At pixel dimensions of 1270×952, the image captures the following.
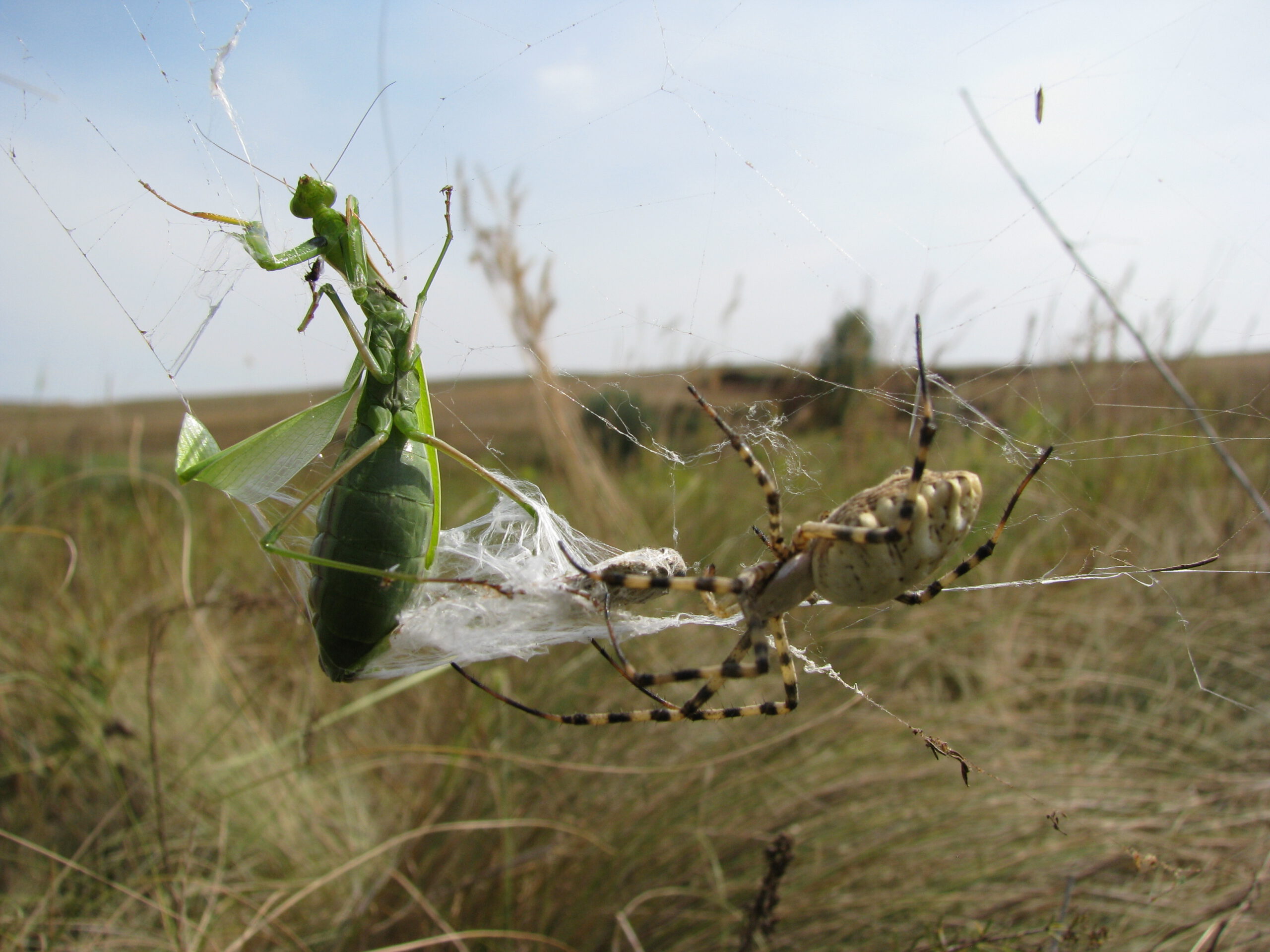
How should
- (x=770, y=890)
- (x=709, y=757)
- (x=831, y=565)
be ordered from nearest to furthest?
(x=831, y=565) < (x=770, y=890) < (x=709, y=757)

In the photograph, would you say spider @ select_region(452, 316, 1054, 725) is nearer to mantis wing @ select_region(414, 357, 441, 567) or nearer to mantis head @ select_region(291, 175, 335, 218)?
mantis wing @ select_region(414, 357, 441, 567)

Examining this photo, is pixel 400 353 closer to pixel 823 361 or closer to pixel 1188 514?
pixel 823 361

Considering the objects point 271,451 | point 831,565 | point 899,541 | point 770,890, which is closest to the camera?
point 899,541

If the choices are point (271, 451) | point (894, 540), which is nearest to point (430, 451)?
point (271, 451)

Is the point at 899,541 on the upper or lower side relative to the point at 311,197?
lower

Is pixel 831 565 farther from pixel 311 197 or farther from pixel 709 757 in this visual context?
pixel 709 757

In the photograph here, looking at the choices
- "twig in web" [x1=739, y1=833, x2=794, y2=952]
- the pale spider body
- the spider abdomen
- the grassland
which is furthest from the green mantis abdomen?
"twig in web" [x1=739, y1=833, x2=794, y2=952]

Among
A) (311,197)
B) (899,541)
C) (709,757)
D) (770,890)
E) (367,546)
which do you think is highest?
(311,197)
